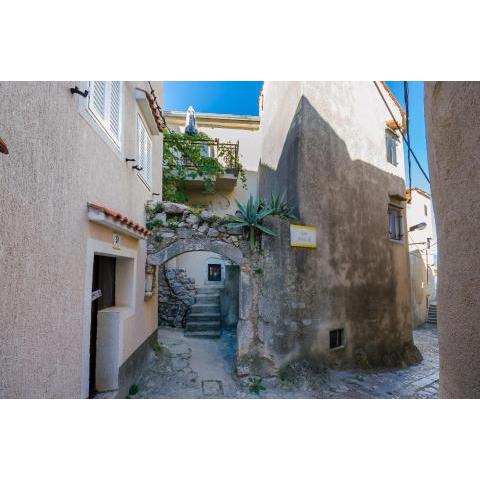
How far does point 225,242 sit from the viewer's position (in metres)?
4.70

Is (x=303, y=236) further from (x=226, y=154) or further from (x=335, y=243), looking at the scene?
(x=226, y=154)

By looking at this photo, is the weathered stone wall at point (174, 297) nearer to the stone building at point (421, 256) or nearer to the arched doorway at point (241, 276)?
the arched doorway at point (241, 276)

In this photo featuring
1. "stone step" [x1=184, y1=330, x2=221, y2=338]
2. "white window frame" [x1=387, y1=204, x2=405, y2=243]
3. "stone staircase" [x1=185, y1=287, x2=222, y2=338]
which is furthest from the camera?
"stone staircase" [x1=185, y1=287, x2=222, y2=338]

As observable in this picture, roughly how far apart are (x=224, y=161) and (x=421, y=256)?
9.33 meters

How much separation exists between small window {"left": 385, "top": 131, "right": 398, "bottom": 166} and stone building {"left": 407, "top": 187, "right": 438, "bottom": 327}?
3889mm

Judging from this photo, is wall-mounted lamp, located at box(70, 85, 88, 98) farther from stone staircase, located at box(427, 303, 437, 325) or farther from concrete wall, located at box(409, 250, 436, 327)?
stone staircase, located at box(427, 303, 437, 325)

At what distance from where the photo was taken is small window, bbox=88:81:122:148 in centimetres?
277

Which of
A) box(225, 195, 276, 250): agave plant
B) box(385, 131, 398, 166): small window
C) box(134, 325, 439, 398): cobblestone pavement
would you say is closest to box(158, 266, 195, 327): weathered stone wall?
box(134, 325, 439, 398): cobblestone pavement

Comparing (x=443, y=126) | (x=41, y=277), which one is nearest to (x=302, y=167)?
(x=443, y=126)

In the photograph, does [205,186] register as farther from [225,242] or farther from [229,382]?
[229,382]

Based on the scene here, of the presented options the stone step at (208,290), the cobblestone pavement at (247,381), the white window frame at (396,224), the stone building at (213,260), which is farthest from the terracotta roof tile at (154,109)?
the white window frame at (396,224)

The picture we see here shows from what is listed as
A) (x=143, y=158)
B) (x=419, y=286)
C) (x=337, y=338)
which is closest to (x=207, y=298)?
(x=337, y=338)

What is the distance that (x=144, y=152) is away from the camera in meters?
4.74

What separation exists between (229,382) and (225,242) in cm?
224
